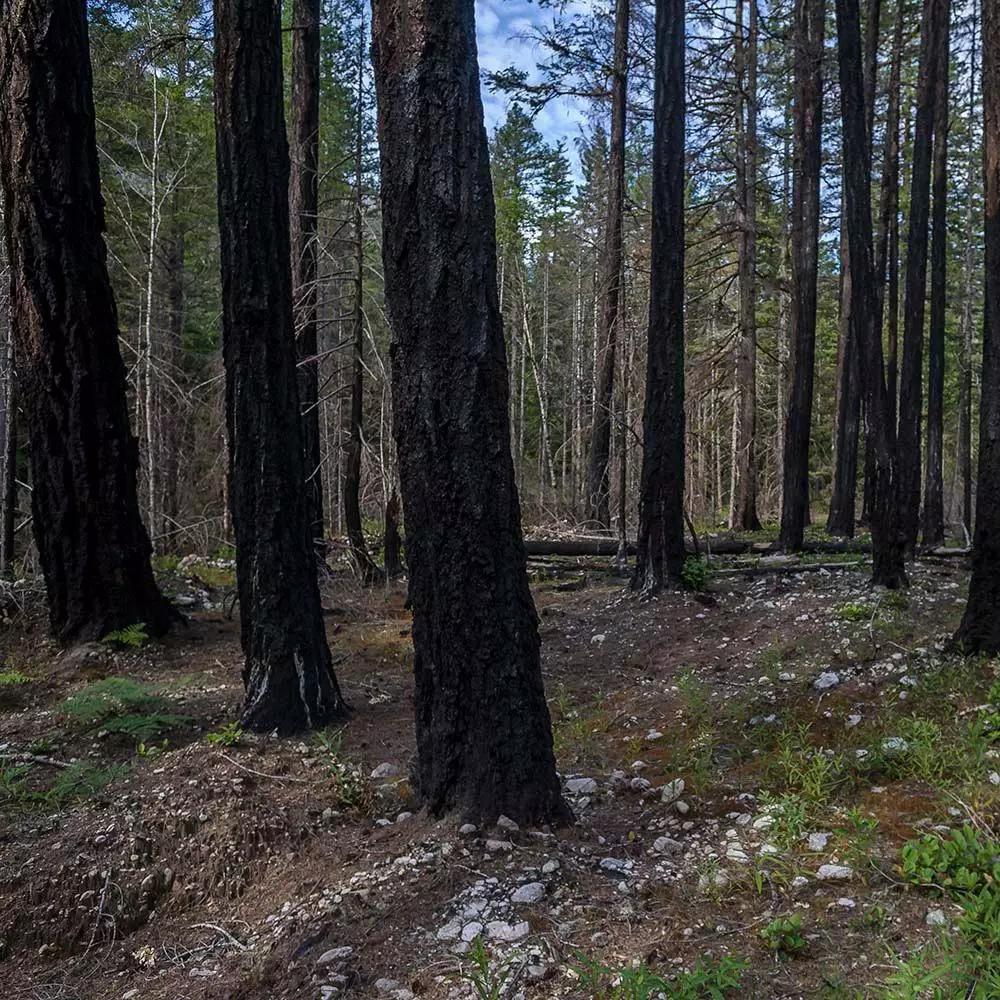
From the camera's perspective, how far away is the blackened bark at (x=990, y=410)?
4.60 meters

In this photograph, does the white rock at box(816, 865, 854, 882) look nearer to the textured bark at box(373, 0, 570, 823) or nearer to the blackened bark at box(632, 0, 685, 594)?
the textured bark at box(373, 0, 570, 823)

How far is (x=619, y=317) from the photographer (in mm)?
10164

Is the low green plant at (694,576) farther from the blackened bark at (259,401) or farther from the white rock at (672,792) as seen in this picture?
the blackened bark at (259,401)

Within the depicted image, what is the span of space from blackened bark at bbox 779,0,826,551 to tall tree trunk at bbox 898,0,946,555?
4.82 feet

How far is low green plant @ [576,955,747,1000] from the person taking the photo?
2.13 meters

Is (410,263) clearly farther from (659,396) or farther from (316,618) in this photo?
(659,396)

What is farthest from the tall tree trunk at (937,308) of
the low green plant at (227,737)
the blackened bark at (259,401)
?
the low green plant at (227,737)

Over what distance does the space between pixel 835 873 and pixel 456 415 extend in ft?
7.61

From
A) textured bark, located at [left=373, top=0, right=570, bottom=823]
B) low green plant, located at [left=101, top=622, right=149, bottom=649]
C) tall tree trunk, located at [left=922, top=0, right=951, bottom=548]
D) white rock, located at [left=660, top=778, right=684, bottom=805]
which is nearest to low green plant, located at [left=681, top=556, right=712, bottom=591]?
white rock, located at [left=660, top=778, right=684, bottom=805]

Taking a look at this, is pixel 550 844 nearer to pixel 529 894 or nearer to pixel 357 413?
pixel 529 894

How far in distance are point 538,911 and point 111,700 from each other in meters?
3.57

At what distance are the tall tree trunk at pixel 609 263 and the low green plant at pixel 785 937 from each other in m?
10.3

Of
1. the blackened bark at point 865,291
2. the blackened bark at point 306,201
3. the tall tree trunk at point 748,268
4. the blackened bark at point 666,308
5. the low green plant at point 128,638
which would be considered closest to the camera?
the low green plant at point 128,638

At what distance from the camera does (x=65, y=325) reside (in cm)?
652
